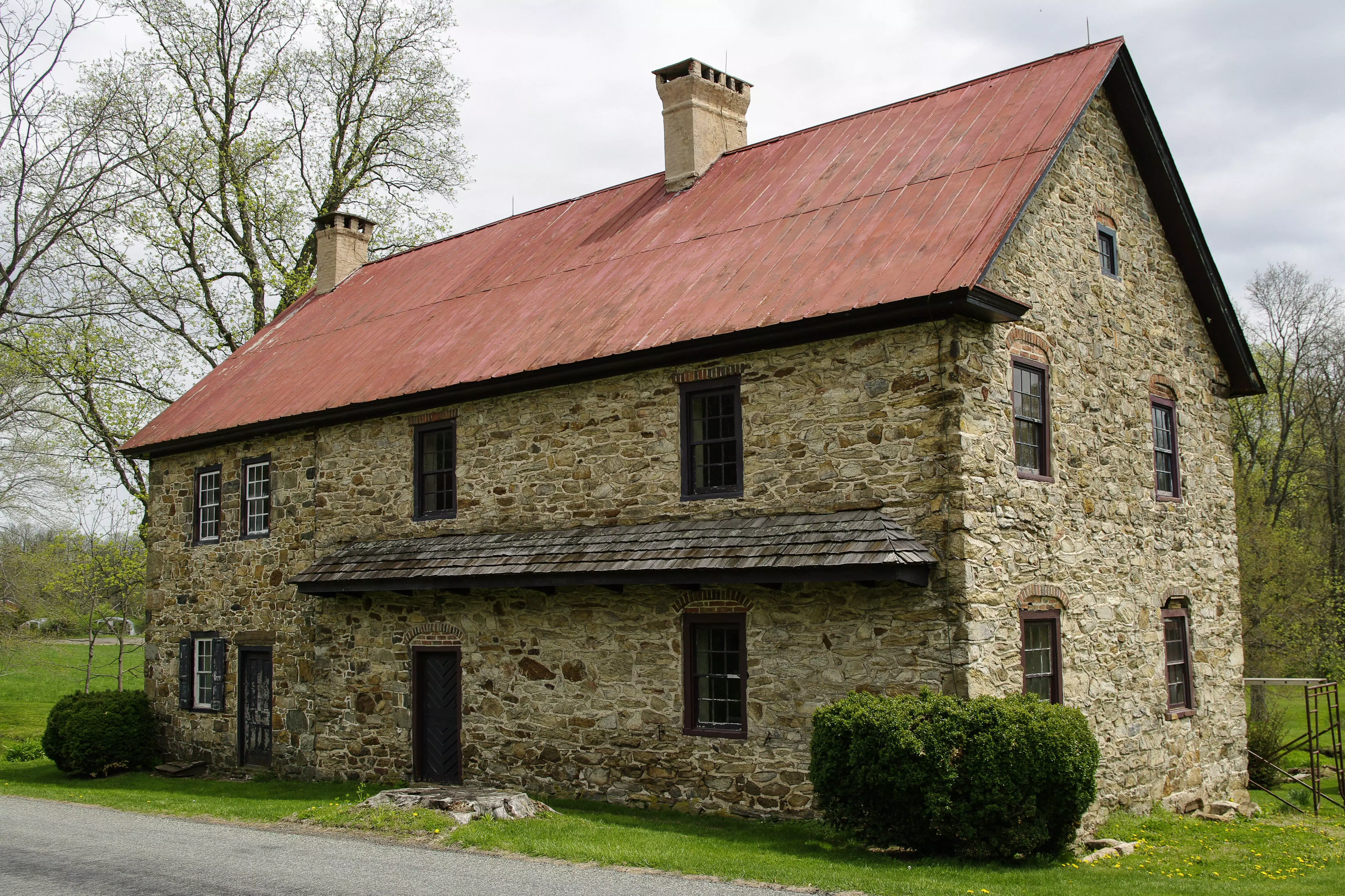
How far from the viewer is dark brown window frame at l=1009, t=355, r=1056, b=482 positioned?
1228 cm

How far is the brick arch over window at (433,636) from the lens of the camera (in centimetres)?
1526

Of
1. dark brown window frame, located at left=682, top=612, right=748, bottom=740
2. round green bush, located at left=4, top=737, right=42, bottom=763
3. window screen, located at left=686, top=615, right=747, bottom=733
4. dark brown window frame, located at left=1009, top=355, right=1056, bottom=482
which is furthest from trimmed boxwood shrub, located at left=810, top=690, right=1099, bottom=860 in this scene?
round green bush, located at left=4, top=737, right=42, bottom=763

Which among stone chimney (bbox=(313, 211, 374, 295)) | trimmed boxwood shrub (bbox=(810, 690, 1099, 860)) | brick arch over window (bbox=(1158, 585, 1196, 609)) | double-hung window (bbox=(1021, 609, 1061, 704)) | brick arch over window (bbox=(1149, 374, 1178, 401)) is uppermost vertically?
stone chimney (bbox=(313, 211, 374, 295))

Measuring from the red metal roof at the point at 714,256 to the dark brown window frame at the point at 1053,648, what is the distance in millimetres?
3509

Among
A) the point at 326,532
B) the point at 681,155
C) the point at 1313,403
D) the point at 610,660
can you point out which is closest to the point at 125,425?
the point at 326,532

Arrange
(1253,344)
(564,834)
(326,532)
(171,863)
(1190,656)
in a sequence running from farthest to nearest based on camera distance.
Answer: (1253,344)
(326,532)
(1190,656)
(564,834)
(171,863)

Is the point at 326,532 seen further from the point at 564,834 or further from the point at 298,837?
the point at 564,834

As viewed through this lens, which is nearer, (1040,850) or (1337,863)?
(1040,850)

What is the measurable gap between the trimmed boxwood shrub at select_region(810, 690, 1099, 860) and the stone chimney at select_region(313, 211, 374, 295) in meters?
16.7

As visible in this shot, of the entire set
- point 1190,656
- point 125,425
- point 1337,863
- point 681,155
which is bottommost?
point 1337,863

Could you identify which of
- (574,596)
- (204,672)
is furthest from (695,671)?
(204,672)

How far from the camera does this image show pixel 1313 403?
33.0 meters

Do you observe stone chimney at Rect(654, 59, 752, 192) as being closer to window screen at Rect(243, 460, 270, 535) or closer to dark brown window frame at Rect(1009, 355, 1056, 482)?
dark brown window frame at Rect(1009, 355, 1056, 482)

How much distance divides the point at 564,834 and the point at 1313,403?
29323 mm
